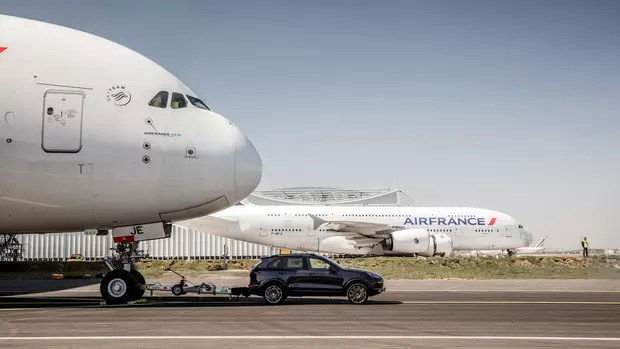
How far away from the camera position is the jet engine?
158 ft

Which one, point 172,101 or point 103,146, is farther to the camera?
point 172,101

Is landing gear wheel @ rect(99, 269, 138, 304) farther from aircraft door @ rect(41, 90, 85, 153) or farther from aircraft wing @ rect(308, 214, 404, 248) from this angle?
aircraft wing @ rect(308, 214, 404, 248)

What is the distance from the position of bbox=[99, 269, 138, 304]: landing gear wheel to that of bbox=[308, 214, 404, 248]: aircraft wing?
109ft

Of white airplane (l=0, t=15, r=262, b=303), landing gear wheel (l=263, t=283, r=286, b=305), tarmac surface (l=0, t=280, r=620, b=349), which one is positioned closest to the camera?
tarmac surface (l=0, t=280, r=620, b=349)

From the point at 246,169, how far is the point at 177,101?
2.68m

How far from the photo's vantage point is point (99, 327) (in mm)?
13164

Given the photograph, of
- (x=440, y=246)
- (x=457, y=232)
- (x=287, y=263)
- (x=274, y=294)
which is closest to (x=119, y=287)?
(x=274, y=294)

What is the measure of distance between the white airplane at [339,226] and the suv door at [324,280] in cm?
3109

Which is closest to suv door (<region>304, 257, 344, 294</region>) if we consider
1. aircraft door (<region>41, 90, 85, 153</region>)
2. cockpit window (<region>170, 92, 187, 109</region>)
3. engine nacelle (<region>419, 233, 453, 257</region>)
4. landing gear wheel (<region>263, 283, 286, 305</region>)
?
landing gear wheel (<region>263, 283, 286, 305</region>)

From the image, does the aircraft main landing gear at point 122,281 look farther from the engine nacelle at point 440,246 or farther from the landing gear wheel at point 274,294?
the engine nacelle at point 440,246

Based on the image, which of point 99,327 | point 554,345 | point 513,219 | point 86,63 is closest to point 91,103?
point 86,63

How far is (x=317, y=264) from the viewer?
64.3 ft

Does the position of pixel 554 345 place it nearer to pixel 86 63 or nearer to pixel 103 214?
pixel 103 214

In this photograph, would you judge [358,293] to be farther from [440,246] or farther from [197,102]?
[440,246]
